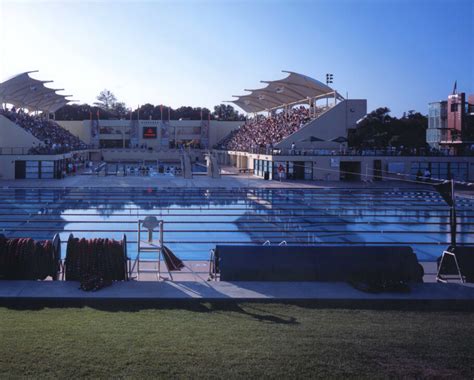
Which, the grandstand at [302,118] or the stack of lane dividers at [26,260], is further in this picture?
the grandstand at [302,118]

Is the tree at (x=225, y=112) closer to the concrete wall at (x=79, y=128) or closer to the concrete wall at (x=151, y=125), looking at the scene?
the concrete wall at (x=151, y=125)

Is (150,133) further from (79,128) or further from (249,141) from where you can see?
(249,141)

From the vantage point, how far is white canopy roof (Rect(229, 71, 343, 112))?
140ft

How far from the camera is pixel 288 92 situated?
159 feet

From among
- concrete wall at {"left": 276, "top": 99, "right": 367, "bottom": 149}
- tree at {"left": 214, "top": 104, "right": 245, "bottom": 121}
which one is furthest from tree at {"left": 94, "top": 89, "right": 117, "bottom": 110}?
concrete wall at {"left": 276, "top": 99, "right": 367, "bottom": 149}

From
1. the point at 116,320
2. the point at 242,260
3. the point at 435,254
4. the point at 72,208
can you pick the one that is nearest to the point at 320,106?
the point at 72,208

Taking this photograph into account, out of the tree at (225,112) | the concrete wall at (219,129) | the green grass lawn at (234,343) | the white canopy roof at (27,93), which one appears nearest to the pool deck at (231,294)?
the green grass lawn at (234,343)

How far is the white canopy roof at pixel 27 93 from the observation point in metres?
42.7

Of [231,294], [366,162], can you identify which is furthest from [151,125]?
[231,294]

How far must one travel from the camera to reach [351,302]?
8.09 meters

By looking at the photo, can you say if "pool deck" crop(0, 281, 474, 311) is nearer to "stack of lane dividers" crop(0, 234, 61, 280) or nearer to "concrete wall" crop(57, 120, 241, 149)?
"stack of lane dividers" crop(0, 234, 61, 280)

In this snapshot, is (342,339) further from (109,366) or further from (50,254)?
(50,254)

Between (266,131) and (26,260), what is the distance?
149ft

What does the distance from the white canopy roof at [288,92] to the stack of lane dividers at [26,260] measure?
113 feet
